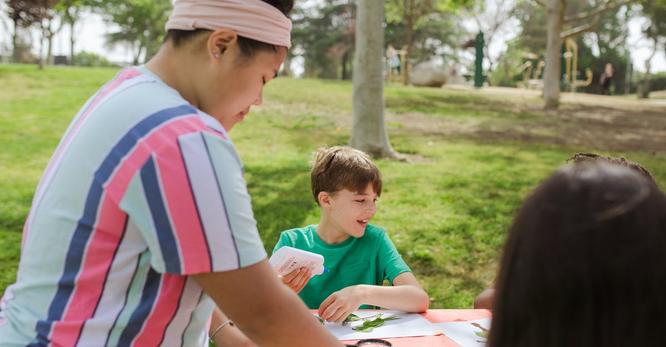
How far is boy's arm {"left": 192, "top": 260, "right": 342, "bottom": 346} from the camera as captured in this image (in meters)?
1.49

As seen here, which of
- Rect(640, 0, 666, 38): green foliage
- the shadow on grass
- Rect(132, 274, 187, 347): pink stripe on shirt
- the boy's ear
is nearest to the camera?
Rect(132, 274, 187, 347): pink stripe on shirt

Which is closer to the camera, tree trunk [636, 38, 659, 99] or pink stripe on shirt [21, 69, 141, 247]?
pink stripe on shirt [21, 69, 141, 247]

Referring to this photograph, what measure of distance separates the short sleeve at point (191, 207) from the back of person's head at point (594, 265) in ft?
1.99

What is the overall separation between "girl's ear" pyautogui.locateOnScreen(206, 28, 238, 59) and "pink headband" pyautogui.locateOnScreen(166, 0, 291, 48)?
0.01 m

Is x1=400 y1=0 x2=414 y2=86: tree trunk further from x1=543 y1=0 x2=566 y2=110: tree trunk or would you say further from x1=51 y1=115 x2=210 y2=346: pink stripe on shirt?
x1=51 y1=115 x2=210 y2=346: pink stripe on shirt

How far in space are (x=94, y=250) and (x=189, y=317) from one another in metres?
0.27

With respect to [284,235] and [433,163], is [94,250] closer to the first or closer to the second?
[284,235]

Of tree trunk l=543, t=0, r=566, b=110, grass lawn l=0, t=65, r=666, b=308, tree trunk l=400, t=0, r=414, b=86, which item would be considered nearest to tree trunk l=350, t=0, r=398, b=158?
grass lawn l=0, t=65, r=666, b=308

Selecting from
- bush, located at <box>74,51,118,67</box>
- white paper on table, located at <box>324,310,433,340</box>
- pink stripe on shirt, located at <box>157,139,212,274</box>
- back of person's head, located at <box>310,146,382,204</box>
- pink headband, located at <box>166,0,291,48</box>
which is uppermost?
bush, located at <box>74,51,118,67</box>

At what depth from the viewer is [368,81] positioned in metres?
10.0

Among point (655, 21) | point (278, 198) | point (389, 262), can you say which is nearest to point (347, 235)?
point (389, 262)

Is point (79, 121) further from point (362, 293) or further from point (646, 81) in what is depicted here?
point (646, 81)

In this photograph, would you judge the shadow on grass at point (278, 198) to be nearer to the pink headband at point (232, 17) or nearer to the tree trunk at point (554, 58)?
→ the pink headband at point (232, 17)

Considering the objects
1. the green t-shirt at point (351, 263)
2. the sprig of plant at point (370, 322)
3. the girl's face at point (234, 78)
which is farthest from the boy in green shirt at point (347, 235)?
the girl's face at point (234, 78)
